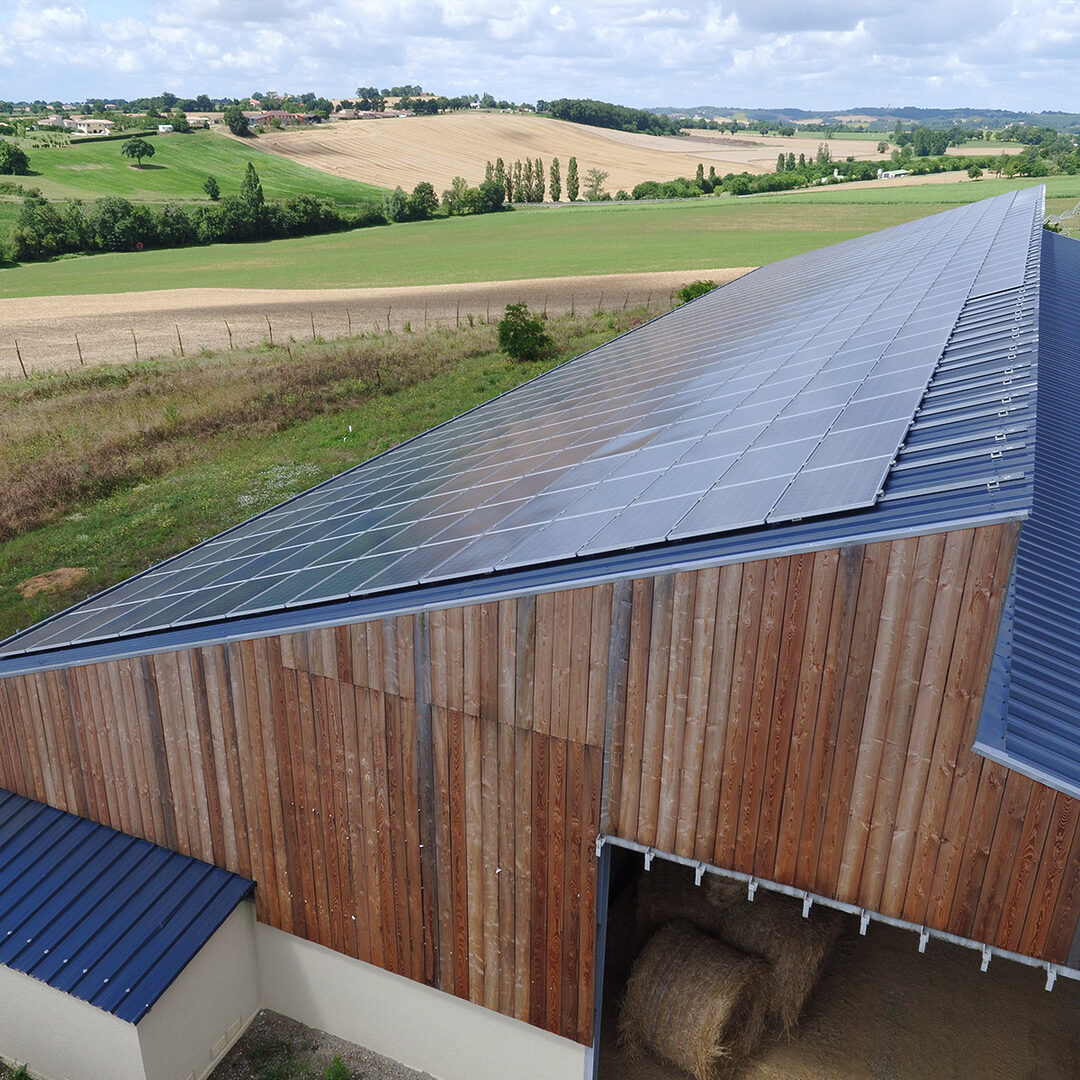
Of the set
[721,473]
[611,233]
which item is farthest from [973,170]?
[721,473]

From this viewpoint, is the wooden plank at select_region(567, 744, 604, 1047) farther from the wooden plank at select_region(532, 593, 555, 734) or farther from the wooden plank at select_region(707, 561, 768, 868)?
the wooden plank at select_region(707, 561, 768, 868)

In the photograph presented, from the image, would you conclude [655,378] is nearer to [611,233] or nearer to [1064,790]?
[1064,790]

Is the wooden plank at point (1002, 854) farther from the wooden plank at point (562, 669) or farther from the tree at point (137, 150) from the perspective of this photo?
the tree at point (137, 150)

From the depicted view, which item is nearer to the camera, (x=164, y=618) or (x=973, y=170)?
(x=164, y=618)

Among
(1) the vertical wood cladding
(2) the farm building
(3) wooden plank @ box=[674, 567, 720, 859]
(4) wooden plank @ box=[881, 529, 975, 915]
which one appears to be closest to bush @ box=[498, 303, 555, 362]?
(2) the farm building

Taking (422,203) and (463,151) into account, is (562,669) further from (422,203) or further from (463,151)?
(463,151)

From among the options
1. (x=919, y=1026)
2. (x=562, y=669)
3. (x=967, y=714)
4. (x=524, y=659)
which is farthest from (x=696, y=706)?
(x=919, y=1026)
